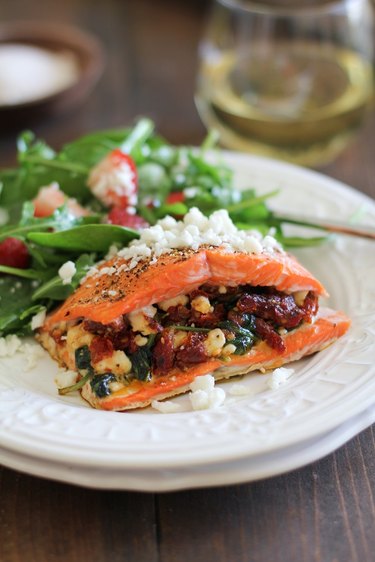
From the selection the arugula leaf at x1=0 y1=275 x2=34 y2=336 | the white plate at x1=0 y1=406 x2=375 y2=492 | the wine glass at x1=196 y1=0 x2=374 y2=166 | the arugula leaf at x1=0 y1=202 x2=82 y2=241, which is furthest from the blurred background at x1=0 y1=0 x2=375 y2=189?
the white plate at x1=0 y1=406 x2=375 y2=492

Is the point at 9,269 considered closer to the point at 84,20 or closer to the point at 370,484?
the point at 370,484

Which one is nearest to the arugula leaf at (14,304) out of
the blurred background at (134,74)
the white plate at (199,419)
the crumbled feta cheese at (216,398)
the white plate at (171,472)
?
the white plate at (199,419)

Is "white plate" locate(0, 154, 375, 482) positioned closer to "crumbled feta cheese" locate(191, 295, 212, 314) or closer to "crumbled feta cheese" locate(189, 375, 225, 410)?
"crumbled feta cheese" locate(189, 375, 225, 410)

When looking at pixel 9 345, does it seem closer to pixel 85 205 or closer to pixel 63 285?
pixel 63 285

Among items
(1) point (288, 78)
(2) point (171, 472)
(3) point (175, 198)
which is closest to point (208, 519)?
(2) point (171, 472)

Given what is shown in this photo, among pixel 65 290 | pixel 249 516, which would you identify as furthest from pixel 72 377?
pixel 249 516
